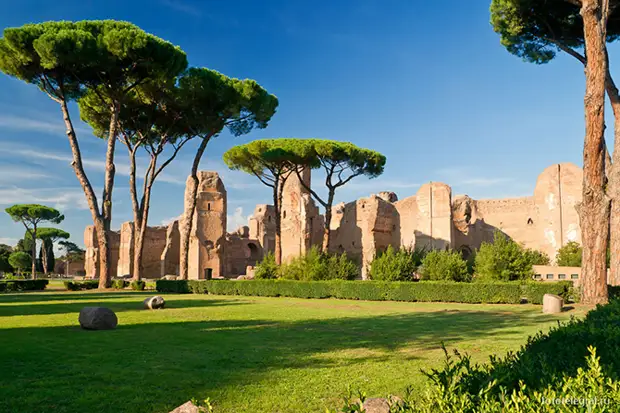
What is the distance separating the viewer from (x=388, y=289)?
56.9 feet

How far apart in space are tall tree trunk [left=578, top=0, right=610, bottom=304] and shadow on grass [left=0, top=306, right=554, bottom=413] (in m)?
2.68

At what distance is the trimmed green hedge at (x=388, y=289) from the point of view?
15.0 meters

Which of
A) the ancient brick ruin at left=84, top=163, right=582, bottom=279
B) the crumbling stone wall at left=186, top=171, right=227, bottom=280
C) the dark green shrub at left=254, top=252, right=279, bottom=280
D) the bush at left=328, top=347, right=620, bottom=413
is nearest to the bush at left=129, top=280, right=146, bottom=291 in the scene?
the dark green shrub at left=254, top=252, right=279, bottom=280

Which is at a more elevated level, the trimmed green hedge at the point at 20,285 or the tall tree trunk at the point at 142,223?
the tall tree trunk at the point at 142,223

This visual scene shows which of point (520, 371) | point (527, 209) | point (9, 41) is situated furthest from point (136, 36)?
point (527, 209)

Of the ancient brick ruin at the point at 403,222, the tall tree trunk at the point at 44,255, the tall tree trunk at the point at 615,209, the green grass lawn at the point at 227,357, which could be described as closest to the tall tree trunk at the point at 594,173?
the tall tree trunk at the point at 615,209

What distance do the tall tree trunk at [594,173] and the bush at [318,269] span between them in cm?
990

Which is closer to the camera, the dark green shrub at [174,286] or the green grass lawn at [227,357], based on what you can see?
the green grass lawn at [227,357]

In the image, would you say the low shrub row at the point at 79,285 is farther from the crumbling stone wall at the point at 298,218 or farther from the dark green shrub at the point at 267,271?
the crumbling stone wall at the point at 298,218

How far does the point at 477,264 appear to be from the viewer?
18.2 metres

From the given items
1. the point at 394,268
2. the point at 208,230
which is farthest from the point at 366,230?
the point at 394,268

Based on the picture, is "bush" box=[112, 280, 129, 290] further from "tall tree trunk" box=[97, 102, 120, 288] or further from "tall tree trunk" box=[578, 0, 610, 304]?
"tall tree trunk" box=[578, 0, 610, 304]

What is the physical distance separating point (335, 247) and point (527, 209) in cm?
1299

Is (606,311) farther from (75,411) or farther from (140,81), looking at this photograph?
(140,81)
